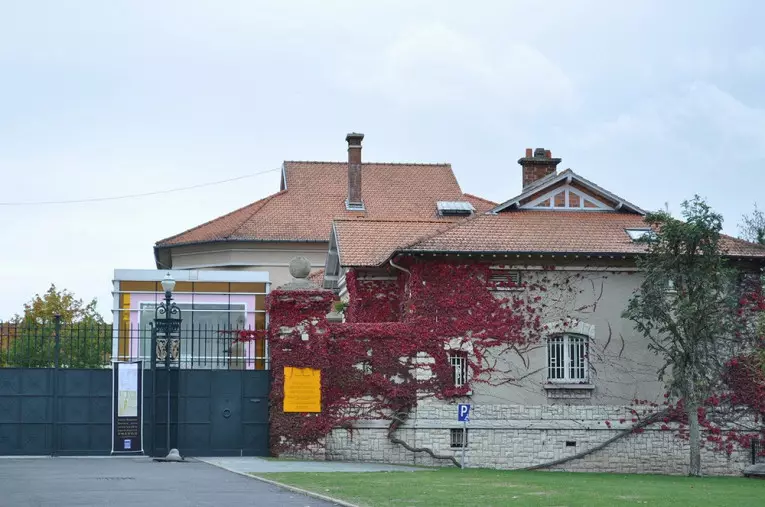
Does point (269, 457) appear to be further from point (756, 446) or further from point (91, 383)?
point (756, 446)

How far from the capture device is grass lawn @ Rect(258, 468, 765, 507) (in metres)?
18.1

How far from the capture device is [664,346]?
31.9 m

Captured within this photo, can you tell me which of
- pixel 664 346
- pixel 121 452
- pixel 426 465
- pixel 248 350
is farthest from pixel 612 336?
pixel 121 452

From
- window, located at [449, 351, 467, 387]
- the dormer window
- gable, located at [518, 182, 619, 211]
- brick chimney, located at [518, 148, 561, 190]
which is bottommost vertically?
window, located at [449, 351, 467, 387]

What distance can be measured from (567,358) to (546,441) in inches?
88.2

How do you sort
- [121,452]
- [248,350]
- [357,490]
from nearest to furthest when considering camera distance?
[357,490] < [121,452] < [248,350]

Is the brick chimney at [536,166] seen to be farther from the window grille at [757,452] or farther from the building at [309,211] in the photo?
the building at [309,211]

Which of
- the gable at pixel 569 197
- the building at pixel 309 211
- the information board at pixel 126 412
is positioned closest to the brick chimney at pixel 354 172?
the building at pixel 309 211

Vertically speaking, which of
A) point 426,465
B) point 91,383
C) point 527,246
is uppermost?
point 527,246

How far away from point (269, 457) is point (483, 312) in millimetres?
6757

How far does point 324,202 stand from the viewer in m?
55.3

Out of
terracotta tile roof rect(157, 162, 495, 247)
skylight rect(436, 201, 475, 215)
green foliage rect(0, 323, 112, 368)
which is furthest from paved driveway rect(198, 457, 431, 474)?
skylight rect(436, 201, 475, 215)

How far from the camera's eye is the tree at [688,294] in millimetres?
29562

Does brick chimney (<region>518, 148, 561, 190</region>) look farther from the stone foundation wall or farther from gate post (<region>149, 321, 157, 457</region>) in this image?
gate post (<region>149, 321, 157, 457</region>)
